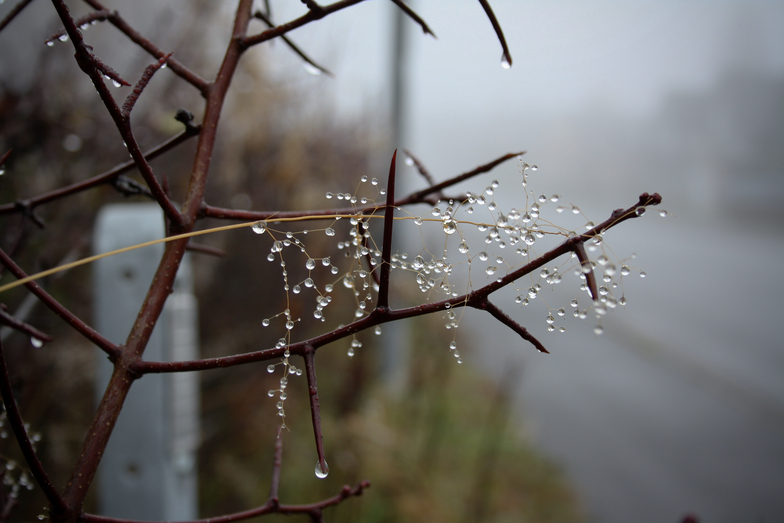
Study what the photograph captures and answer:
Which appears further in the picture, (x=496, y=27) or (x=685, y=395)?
(x=685, y=395)

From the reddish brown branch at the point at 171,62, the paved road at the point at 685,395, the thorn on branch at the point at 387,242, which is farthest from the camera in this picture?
the paved road at the point at 685,395

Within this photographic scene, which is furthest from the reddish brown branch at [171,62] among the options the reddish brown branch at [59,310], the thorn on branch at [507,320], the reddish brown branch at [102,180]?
the thorn on branch at [507,320]

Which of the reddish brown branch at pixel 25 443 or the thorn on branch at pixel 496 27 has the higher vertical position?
the thorn on branch at pixel 496 27

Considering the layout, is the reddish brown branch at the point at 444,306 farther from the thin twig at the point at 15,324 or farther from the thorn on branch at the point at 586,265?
the thin twig at the point at 15,324

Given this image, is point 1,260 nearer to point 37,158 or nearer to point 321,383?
point 37,158

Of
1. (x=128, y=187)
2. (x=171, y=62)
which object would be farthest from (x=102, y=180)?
(x=171, y=62)

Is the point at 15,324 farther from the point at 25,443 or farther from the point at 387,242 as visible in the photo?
the point at 387,242

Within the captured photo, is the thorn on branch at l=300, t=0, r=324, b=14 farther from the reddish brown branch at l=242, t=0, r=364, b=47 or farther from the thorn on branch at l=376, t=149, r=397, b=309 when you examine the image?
the thorn on branch at l=376, t=149, r=397, b=309

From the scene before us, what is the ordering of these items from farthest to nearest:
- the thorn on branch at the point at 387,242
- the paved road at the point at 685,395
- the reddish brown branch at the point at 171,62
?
the paved road at the point at 685,395 < the reddish brown branch at the point at 171,62 < the thorn on branch at the point at 387,242

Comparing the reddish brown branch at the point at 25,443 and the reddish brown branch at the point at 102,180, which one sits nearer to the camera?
the reddish brown branch at the point at 25,443

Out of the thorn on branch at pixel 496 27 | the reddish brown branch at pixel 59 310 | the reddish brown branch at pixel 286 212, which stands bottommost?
the reddish brown branch at pixel 59 310
